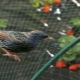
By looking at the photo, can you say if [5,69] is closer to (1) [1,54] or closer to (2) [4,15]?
(1) [1,54]

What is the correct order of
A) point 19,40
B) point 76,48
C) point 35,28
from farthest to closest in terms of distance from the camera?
point 35,28
point 76,48
point 19,40

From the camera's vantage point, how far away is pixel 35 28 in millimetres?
4172

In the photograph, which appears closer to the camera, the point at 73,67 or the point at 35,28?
the point at 73,67

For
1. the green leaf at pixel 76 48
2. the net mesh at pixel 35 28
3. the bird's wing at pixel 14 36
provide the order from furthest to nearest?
the net mesh at pixel 35 28, the green leaf at pixel 76 48, the bird's wing at pixel 14 36

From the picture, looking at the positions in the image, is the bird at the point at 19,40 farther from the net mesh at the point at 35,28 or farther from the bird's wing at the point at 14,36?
the net mesh at the point at 35,28

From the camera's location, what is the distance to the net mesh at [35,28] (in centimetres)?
341

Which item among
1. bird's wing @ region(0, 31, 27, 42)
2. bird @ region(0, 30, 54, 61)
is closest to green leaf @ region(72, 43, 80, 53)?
bird @ region(0, 30, 54, 61)

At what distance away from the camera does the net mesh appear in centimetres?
341

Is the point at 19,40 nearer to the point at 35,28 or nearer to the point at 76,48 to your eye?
the point at 76,48

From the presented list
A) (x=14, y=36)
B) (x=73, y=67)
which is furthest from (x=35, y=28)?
(x=14, y=36)

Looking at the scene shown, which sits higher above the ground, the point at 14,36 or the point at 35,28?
the point at 14,36


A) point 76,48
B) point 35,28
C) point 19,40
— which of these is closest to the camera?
point 19,40

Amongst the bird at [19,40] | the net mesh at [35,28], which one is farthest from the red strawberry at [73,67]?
the bird at [19,40]

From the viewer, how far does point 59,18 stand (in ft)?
14.3
